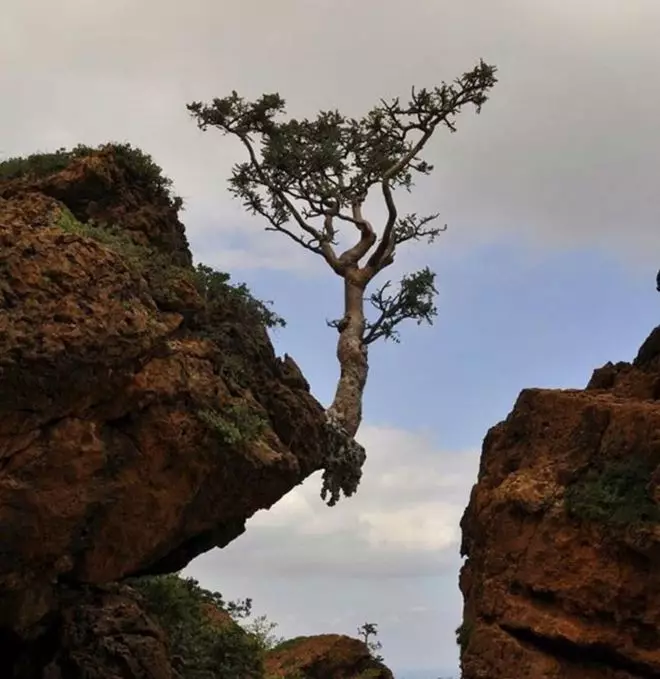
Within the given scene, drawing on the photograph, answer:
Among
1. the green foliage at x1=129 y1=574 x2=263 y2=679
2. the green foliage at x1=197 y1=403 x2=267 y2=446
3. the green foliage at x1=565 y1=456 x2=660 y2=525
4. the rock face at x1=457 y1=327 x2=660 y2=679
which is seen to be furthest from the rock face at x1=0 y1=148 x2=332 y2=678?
the green foliage at x1=565 y1=456 x2=660 y2=525

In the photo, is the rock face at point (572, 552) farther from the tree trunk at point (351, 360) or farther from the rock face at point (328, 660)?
the rock face at point (328, 660)

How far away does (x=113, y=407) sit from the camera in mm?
11758

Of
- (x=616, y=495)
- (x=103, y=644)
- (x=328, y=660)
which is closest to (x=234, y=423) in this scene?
(x=103, y=644)

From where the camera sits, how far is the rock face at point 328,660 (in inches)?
884

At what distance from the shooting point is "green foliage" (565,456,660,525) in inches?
423

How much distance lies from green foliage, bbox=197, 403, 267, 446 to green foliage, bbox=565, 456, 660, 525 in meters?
4.36

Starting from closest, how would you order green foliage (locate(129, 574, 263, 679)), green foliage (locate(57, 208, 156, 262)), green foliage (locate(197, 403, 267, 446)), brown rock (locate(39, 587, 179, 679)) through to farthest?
green foliage (locate(57, 208, 156, 262))
green foliage (locate(197, 403, 267, 446))
brown rock (locate(39, 587, 179, 679))
green foliage (locate(129, 574, 263, 679))

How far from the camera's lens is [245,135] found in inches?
851

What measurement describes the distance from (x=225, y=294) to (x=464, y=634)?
613 cm

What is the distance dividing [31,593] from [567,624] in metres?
6.53

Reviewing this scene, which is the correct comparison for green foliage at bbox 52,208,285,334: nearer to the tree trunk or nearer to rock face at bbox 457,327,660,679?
the tree trunk

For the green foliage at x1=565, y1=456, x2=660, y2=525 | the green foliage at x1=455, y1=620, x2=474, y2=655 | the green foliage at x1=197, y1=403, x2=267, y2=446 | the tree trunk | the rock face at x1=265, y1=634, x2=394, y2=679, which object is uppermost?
the tree trunk

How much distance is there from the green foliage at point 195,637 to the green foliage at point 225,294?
5673mm

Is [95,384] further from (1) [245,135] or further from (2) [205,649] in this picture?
(1) [245,135]
